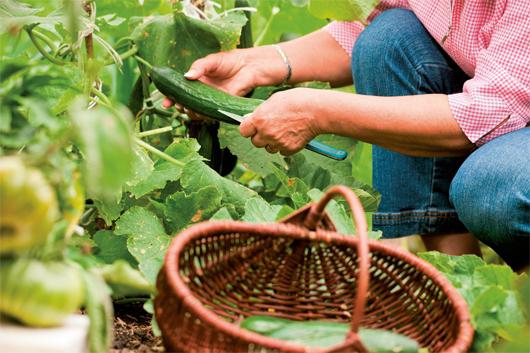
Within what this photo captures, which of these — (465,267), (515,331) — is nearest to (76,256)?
(515,331)

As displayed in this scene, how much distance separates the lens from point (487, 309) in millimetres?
1139

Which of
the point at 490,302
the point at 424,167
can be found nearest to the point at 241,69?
the point at 424,167

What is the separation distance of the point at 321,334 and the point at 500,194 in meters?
0.60

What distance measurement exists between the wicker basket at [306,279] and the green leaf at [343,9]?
2.69 ft

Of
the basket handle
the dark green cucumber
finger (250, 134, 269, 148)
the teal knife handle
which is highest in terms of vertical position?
the basket handle

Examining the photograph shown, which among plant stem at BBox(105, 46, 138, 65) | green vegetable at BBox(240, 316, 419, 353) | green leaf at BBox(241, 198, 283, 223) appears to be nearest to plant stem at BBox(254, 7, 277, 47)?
plant stem at BBox(105, 46, 138, 65)

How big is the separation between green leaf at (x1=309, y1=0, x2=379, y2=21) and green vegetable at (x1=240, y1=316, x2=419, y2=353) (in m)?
0.99

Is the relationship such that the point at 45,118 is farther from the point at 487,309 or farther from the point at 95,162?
the point at 487,309

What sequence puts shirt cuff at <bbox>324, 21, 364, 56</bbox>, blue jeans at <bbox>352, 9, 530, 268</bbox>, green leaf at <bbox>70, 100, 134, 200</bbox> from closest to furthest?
green leaf at <bbox>70, 100, 134, 200</bbox>, blue jeans at <bbox>352, 9, 530, 268</bbox>, shirt cuff at <bbox>324, 21, 364, 56</bbox>

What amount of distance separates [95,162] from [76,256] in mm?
262

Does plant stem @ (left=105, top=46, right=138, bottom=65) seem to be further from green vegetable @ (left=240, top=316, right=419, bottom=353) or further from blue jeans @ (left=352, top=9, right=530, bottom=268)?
green vegetable @ (left=240, top=316, right=419, bottom=353)

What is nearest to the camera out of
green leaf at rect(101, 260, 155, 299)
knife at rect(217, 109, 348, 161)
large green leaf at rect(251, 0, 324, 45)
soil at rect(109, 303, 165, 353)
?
green leaf at rect(101, 260, 155, 299)

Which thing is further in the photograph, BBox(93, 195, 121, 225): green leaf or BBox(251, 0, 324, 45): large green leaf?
BBox(251, 0, 324, 45): large green leaf

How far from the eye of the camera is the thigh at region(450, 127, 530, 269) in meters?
1.46
